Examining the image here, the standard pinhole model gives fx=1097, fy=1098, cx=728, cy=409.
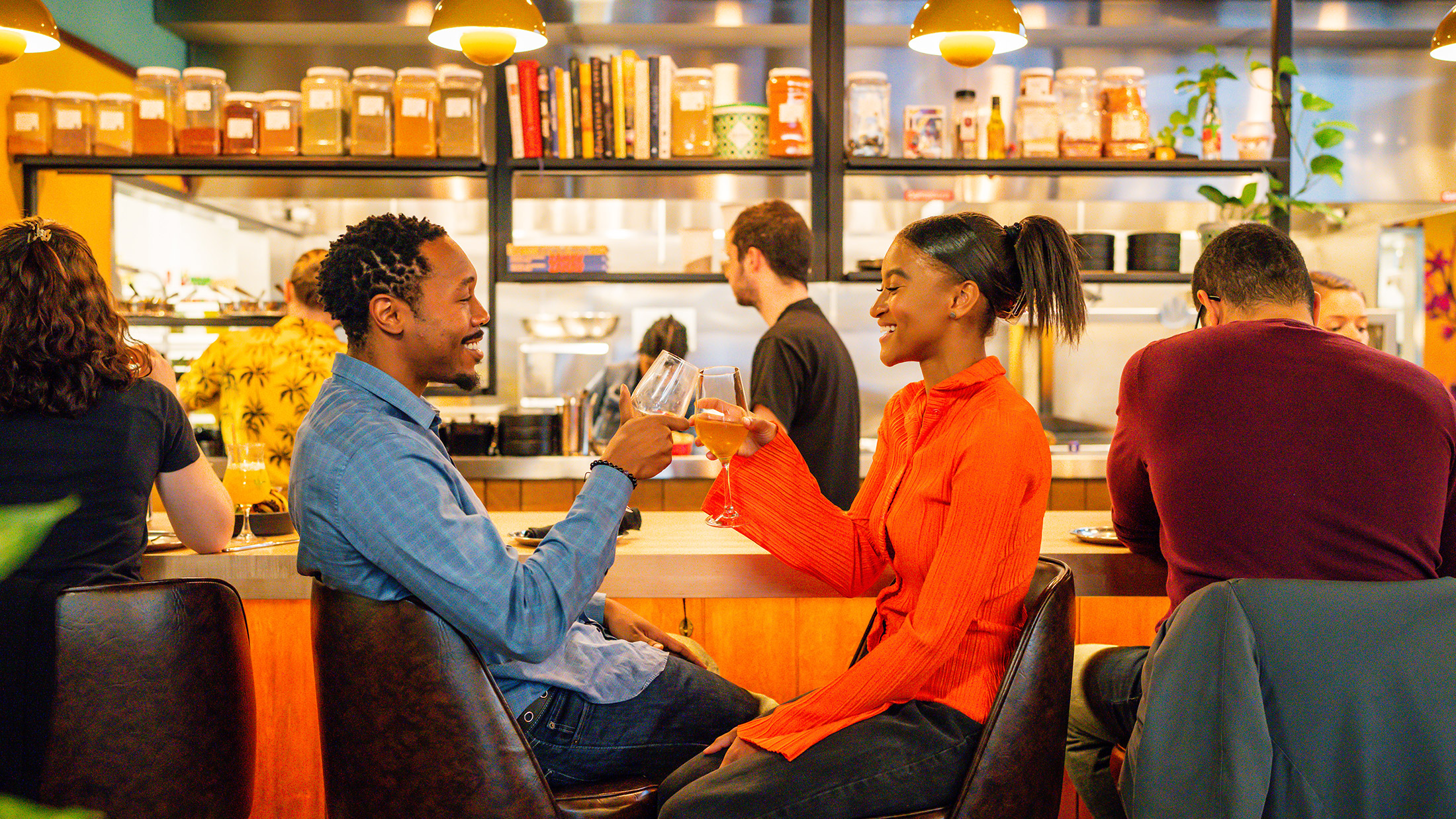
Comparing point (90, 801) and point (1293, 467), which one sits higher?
point (1293, 467)

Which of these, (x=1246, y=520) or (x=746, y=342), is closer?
(x=1246, y=520)

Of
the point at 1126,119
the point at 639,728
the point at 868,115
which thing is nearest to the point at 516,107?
the point at 868,115

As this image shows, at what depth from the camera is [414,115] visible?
4.45 m

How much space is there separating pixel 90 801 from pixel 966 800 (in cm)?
125

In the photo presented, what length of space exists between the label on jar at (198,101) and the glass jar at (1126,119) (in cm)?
372

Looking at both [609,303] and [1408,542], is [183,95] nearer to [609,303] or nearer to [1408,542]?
[609,303]

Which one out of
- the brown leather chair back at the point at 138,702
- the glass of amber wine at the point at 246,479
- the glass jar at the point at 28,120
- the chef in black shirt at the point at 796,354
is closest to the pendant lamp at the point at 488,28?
the chef in black shirt at the point at 796,354

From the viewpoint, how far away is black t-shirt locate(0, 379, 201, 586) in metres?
1.64

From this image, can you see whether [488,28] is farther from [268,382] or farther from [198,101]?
[198,101]

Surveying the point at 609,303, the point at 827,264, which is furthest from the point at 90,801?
the point at 609,303

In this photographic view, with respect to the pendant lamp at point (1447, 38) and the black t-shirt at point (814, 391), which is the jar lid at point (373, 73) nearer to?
the black t-shirt at point (814, 391)

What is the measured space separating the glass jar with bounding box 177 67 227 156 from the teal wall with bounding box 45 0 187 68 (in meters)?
0.56

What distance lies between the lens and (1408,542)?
1619mm

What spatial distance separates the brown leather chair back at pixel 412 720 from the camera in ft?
4.35
